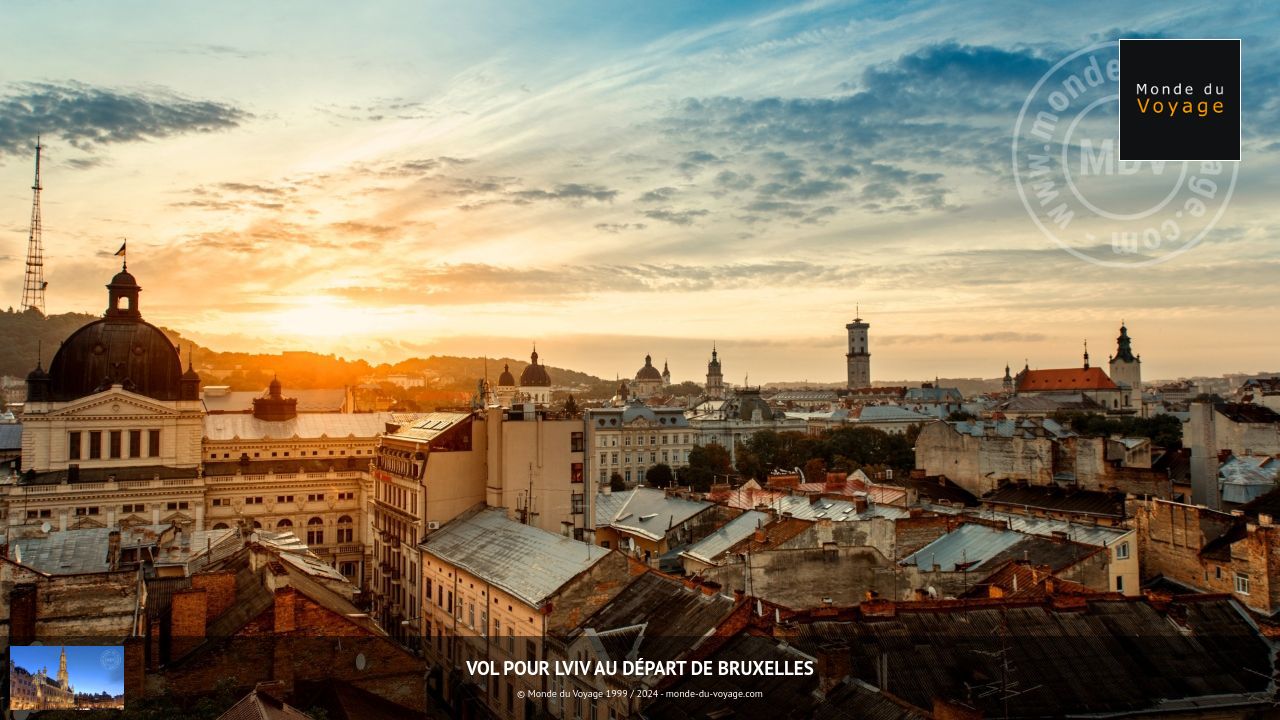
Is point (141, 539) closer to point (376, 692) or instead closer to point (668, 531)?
point (376, 692)

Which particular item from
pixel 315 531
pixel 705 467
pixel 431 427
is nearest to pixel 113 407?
pixel 315 531

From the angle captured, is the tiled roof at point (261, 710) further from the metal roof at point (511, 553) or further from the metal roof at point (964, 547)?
the metal roof at point (964, 547)

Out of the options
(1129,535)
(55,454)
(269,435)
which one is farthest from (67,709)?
(269,435)

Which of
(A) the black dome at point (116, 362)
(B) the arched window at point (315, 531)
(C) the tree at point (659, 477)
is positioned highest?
(A) the black dome at point (116, 362)

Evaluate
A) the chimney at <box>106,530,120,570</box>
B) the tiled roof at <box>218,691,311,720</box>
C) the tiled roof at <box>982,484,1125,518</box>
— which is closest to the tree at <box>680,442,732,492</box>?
the tiled roof at <box>982,484,1125,518</box>

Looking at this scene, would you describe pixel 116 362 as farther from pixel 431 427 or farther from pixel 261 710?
pixel 261 710

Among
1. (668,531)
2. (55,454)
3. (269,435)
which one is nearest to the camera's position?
(668,531)

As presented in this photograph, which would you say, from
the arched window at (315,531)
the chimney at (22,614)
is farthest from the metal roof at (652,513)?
the chimney at (22,614)
